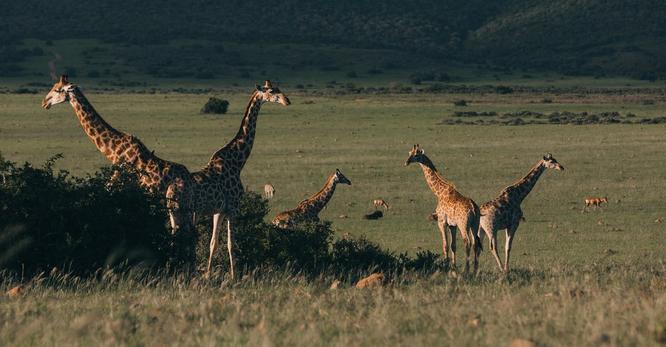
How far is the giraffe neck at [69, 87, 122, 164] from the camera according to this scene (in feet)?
45.0

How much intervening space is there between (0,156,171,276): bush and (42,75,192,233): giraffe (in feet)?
0.93

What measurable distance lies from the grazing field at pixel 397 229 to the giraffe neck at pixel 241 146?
1.73m

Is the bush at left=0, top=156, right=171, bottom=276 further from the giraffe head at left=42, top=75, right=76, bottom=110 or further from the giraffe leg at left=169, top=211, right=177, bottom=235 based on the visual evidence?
the giraffe head at left=42, top=75, right=76, bottom=110

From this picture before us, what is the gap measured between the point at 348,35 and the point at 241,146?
121874 mm

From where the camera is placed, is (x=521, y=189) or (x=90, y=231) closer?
(x=90, y=231)

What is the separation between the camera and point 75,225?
12031 mm

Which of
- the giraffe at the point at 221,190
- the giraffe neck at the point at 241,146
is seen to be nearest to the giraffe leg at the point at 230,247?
the giraffe at the point at 221,190

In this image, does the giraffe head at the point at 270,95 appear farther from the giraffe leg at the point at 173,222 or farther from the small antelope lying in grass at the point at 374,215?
the small antelope lying in grass at the point at 374,215

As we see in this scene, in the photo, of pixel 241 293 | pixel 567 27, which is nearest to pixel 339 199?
pixel 241 293

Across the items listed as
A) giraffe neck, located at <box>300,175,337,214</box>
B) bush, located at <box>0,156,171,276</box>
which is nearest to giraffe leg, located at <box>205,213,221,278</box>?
bush, located at <box>0,156,171,276</box>

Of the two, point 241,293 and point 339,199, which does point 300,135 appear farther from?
point 241,293

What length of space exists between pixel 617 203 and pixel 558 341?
17863 millimetres

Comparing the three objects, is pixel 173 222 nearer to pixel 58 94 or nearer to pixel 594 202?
pixel 58 94

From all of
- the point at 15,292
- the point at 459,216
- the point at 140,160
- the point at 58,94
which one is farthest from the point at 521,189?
the point at 15,292
